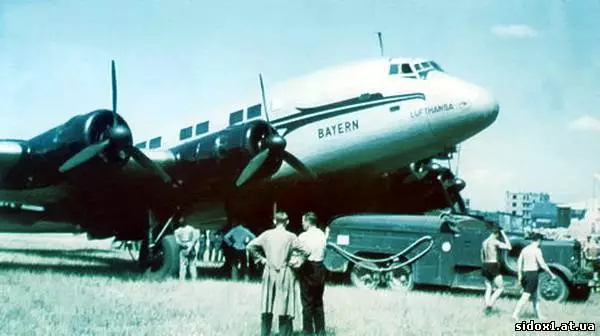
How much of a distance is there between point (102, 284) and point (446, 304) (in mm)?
5702

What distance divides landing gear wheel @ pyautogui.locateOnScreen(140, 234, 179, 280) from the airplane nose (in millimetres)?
6273

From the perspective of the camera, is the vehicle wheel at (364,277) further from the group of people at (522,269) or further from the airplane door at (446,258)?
the group of people at (522,269)

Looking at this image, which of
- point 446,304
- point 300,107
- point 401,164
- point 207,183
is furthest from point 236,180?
point 446,304

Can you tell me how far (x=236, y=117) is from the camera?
14.5 metres

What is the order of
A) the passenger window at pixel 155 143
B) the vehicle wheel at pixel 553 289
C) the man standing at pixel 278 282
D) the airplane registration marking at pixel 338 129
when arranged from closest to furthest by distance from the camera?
the man standing at pixel 278 282 < the vehicle wheel at pixel 553 289 < the airplane registration marking at pixel 338 129 < the passenger window at pixel 155 143

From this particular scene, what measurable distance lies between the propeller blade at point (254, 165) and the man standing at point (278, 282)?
5104 mm

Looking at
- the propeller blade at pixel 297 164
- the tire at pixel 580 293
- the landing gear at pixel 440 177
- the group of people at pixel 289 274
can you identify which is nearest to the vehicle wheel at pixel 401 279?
the propeller blade at pixel 297 164

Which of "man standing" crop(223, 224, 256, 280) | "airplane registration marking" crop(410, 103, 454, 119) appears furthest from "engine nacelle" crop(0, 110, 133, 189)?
"airplane registration marking" crop(410, 103, 454, 119)

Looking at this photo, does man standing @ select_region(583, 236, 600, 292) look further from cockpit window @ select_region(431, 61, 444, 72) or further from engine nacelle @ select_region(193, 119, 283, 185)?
engine nacelle @ select_region(193, 119, 283, 185)

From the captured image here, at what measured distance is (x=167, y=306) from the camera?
8.89 meters

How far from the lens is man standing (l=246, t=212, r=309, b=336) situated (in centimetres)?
654

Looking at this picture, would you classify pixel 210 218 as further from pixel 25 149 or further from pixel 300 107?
pixel 25 149

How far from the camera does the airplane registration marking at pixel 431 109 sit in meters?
12.1

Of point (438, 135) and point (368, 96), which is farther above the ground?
point (368, 96)
